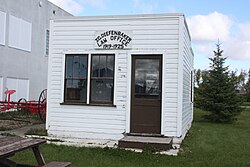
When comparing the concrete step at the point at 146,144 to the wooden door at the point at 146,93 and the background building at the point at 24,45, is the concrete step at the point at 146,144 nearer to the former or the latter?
the wooden door at the point at 146,93

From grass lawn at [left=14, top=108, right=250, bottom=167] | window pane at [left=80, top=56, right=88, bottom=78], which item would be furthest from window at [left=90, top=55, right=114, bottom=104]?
grass lawn at [left=14, top=108, right=250, bottom=167]

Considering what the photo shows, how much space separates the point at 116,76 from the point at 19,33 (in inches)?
409

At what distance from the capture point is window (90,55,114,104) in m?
9.01

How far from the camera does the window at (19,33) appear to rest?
55.4 ft

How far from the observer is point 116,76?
350 inches

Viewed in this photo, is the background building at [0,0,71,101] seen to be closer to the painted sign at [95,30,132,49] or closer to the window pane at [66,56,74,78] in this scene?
the window pane at [66,56,74,78]

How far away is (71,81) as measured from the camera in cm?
930

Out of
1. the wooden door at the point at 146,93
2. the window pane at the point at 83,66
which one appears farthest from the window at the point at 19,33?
the wooden door at the point at 146,93

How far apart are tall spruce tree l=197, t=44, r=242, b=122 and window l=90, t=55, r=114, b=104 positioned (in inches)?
340

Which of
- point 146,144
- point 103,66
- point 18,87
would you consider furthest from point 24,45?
point 146,144

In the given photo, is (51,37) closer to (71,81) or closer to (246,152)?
(71,81)

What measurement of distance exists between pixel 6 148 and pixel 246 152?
546 cm

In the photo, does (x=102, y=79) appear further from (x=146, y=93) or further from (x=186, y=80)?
(x=186, y=80)

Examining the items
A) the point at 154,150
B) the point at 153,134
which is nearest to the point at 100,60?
the point at 153,134
